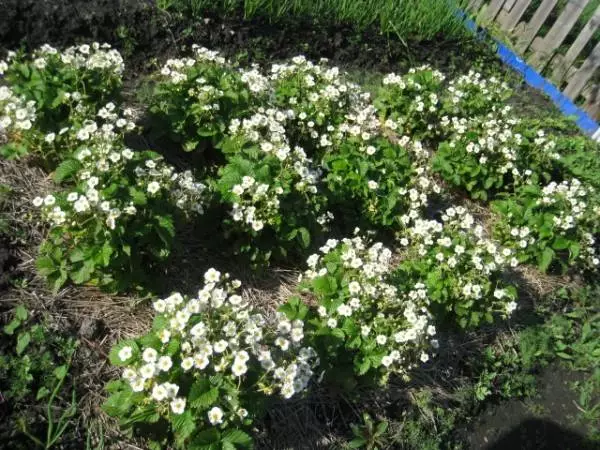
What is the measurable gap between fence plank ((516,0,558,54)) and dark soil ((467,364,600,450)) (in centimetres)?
436

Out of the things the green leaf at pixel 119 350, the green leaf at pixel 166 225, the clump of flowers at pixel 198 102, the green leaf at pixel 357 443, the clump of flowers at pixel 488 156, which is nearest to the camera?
the green leaf at pixel 119 350

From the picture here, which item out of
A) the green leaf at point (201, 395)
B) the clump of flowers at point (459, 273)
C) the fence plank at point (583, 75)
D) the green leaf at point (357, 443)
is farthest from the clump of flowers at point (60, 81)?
the fence plank at point (583, 75)

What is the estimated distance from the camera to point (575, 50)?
20.0 ft

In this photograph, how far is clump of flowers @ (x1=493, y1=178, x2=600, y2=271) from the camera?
12.9ft

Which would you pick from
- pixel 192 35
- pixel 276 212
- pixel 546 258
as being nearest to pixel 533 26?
pixel 546 258

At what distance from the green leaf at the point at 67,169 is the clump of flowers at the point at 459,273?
1.89m

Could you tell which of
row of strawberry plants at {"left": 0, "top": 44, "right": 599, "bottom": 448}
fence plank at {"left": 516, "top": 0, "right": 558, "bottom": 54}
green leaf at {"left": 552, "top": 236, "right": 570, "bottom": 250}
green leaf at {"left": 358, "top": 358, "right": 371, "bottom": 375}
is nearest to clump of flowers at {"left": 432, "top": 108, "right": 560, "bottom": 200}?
row of strawberry plants at {"left": 0, "top": 44, "right": 599, "bottom": 448}

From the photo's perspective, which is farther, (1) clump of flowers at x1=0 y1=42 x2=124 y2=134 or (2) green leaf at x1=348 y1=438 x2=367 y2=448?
(1) clump of flowers at x1=0 y1=42 x2=124 y2=134

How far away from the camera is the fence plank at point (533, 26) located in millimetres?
6406

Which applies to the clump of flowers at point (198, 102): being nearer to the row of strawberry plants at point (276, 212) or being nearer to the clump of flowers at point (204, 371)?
the row of strawberry plants at point (276, 212)

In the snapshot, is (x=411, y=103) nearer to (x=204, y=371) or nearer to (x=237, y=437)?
(x=204, y=371)

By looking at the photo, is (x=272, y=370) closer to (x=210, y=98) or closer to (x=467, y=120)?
(x=210, y=98)

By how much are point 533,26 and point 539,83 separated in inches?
36.0

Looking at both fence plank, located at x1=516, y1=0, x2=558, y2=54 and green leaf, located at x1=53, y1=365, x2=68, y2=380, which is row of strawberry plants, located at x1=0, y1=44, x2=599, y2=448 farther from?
fence plank, located at x1=516, y1=0, x2=558, y2=54
